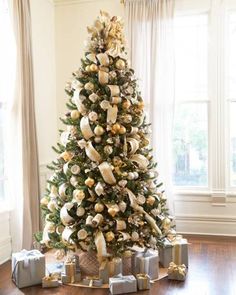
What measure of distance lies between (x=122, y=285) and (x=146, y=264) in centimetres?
34

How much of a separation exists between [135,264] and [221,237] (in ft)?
5.32

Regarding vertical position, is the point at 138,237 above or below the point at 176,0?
below

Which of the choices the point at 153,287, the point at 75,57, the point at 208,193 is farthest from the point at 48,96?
the point at 153,287

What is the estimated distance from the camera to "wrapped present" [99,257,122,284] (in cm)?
288

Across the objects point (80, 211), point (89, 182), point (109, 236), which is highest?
point (89, 182)

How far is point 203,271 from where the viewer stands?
125 inches

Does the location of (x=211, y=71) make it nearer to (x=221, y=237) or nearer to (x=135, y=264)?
(x=221, y=237)

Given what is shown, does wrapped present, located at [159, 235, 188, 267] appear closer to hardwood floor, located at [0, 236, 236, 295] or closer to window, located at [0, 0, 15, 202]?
hardwood floor, located at [0, 236, 236, 295]

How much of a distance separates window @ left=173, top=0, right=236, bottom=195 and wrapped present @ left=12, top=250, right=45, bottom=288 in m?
2.17

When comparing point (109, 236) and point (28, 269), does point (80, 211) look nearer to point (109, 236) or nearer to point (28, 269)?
point (109, 236)

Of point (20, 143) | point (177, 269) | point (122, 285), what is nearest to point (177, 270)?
point (177, 269)

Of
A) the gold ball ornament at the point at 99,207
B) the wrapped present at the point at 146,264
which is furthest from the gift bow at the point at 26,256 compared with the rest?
the wrapped present at the point at 146,264

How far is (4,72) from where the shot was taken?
3.58 metres

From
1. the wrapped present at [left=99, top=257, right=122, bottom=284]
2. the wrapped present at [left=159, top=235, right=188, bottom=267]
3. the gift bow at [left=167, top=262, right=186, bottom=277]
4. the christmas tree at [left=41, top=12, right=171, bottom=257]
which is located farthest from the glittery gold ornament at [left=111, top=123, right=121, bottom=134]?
the gift bow at [left=167, top=262, right=186, bottom=277]
